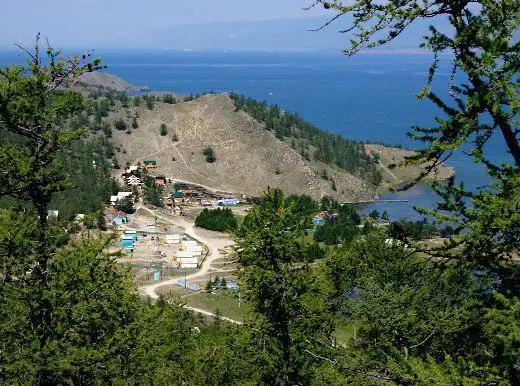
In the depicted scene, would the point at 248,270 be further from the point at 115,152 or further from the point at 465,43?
the point at 115,152

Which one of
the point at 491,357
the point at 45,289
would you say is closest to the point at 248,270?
the point at 45,289

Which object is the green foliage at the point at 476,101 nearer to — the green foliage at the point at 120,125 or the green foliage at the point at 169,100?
the green foliage at the point at 120,125

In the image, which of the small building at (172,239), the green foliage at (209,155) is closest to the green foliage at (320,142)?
the green foliage at (209,155)

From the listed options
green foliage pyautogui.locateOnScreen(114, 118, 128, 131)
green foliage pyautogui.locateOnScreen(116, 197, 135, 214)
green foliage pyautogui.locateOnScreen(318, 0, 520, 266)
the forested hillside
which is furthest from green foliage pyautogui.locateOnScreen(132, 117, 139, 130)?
green foliage pyautogui.locateOnScreen(318, 0, 520, 266)

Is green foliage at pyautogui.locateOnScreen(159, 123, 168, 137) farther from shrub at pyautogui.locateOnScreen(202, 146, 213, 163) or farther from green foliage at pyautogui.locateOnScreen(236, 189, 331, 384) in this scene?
green foliage at pyautogui.locateOnScreen(236, 189, 331, 384)

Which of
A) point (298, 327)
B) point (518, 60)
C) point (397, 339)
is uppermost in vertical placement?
point (518, 60)

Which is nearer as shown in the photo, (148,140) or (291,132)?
(148,140)

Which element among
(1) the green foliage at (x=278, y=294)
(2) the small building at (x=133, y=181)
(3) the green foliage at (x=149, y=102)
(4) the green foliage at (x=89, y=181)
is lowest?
(2) the small building at (x=133, y=181)
